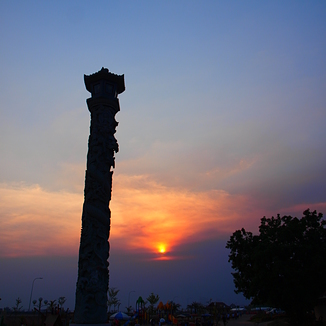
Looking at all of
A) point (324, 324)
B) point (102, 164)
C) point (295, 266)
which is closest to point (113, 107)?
point (102, 164)

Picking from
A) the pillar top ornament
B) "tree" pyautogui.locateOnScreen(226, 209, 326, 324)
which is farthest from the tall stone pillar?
"tree" pyautogui.locateOnScreen(226, 209, 326, 324)

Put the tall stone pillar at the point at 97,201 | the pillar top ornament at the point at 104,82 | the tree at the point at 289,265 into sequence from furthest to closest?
the tree at the point at 289,265 < the pillar top ornament at the point at 104,82 < the tall stone pillar at the point at 97,201

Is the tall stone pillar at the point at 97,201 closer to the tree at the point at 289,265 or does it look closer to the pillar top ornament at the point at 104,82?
the pillar top ornament at the point at 104,82

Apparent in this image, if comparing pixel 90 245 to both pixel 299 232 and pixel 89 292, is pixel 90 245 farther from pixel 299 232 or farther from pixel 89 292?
pixel 299 232

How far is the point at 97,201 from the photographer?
1318cm

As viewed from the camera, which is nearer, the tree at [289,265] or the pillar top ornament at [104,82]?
the pillar top ornament at [104,82]

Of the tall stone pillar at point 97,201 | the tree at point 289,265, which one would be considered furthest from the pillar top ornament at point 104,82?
the tree at point 289,265

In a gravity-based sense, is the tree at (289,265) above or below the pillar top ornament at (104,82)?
below

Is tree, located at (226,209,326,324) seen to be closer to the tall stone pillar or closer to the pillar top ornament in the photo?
the tall stone pillar

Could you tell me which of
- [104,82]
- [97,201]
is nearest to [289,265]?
[97,201]

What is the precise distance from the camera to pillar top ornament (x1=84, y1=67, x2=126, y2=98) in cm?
1473

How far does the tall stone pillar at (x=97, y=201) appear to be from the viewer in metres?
12.0

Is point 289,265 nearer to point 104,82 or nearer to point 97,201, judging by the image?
point 97,201

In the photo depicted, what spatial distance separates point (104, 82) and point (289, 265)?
17957mm
